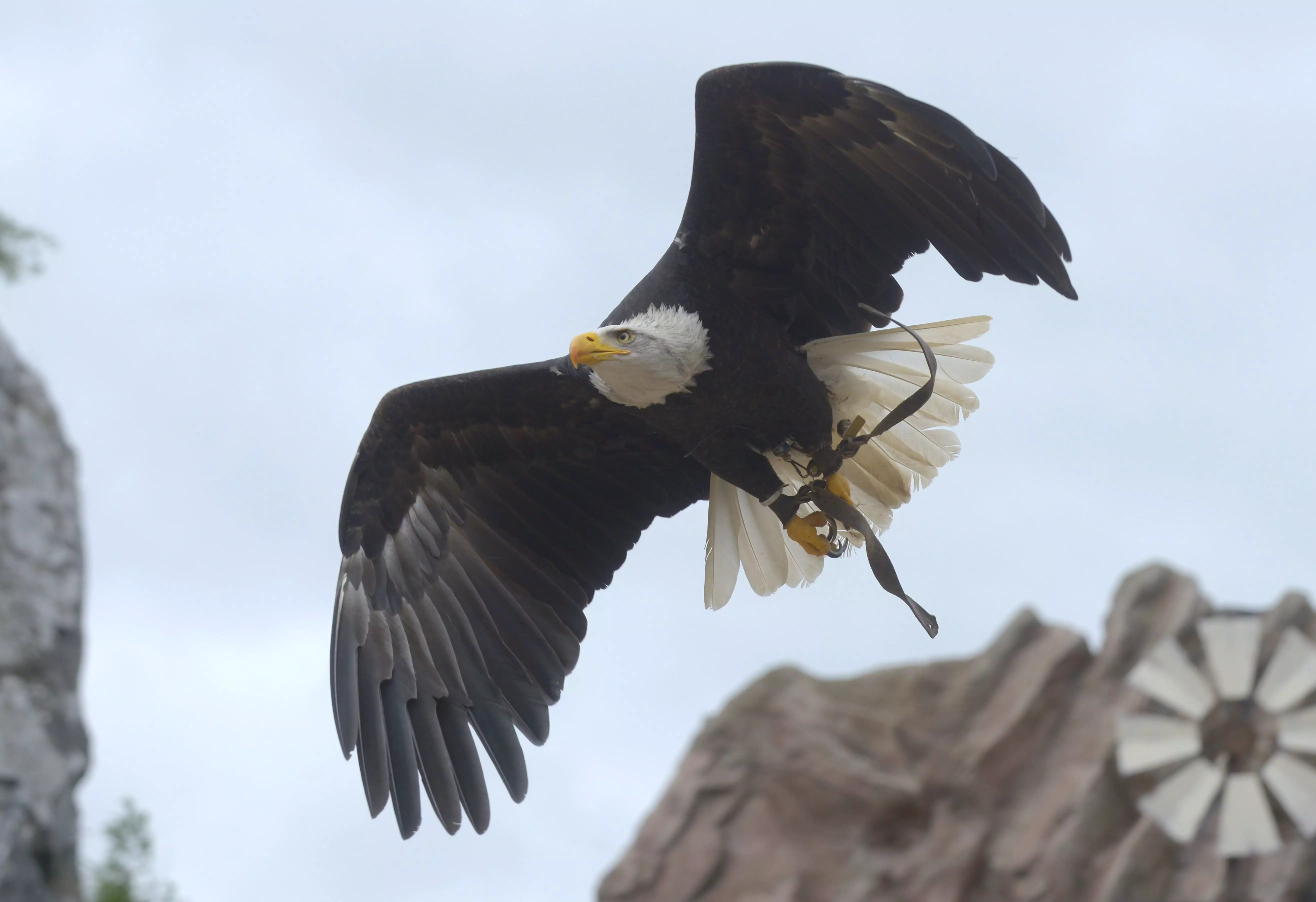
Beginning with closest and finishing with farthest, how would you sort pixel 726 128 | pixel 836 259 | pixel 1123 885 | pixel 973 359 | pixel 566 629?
pixel 726 128
pixel 836 259
pixel 973 359
pixel 566 629
pixel 1123 885

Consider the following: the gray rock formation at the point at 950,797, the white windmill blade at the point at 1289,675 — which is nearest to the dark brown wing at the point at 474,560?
the gray rock formation at the point at 950,797

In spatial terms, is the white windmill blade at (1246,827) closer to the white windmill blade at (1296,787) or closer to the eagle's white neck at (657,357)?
the white windmill blade at (1296,787)

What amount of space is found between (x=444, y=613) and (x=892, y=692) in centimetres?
612

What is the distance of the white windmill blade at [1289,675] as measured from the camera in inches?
415

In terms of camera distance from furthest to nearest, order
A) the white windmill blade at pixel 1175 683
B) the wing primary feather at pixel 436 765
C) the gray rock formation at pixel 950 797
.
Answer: the white windmill blade at pixel 1175 683
the gray rock formation at pixel 950 797
the wing primary feather at pixel 436 765

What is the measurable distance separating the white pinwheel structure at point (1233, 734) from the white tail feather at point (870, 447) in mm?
5671

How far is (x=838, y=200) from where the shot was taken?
488cm

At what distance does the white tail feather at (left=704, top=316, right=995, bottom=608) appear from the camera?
5.30 metres

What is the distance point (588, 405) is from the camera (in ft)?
17.8

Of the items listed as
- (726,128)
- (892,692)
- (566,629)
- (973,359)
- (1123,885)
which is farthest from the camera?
(892,692)

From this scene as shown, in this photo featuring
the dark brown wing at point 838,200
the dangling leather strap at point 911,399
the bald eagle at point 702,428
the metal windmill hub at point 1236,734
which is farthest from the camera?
the metal windmill hub at point 1236,734

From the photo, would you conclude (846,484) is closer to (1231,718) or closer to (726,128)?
(726,128)

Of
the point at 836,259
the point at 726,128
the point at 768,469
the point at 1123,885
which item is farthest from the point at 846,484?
the point at 1123,885

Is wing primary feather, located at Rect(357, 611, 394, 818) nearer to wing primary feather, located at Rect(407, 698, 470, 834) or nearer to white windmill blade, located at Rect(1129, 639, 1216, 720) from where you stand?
wing primary feather, located at Rect(407, 698, 470, 834)
